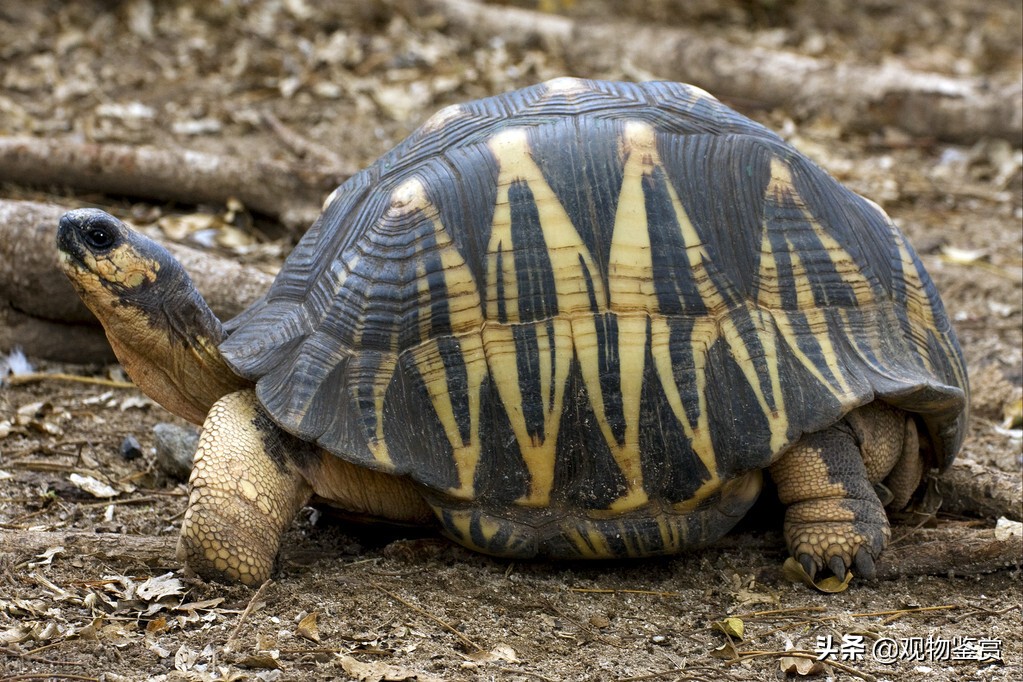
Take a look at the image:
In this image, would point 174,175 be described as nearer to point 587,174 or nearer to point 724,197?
point 587,174

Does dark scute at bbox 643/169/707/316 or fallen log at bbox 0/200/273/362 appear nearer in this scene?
dark scute at bbox 643/169/707/316

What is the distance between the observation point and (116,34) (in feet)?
30.2

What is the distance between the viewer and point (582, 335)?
356cm

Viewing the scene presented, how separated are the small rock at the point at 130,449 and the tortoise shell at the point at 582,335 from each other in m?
1.10

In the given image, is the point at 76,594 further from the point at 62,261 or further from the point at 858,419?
the point at 858,419

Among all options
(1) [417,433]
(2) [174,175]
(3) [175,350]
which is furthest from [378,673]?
(2) [174,175]

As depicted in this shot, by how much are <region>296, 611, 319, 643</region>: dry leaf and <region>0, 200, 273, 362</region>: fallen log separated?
245 cm

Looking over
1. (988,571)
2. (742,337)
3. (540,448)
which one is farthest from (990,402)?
(540,448)

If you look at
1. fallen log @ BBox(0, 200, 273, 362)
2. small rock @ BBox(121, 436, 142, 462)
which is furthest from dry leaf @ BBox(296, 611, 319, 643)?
fallen log @ BBox(0, 200, 273, 362)

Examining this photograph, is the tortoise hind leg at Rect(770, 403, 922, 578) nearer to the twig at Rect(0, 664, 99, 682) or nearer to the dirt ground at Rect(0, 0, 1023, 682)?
the dirt ground at Rect(0, 0, 1023, 682)

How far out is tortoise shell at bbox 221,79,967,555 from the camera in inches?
140

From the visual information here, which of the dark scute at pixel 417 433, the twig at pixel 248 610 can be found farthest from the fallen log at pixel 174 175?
the twig at pixel 248 610

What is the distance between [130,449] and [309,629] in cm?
172

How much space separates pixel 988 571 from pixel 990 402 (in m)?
1.66
